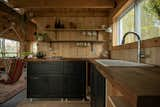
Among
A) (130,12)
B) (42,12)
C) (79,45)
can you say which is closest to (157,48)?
(130,12)

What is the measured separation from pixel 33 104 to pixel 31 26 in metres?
11.2

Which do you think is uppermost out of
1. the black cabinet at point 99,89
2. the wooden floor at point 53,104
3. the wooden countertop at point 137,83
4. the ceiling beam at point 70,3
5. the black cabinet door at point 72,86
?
the ceiling beam at point 70,3

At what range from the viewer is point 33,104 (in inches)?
176

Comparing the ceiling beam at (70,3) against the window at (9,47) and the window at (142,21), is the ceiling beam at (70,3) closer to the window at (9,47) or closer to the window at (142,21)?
the window at (142,21)

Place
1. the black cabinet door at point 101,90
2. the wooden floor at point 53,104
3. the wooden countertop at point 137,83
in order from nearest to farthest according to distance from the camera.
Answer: the wooden countertop at point 137,83 < the black cabinet door at point 101,90 < the wooden floor at point 53,104

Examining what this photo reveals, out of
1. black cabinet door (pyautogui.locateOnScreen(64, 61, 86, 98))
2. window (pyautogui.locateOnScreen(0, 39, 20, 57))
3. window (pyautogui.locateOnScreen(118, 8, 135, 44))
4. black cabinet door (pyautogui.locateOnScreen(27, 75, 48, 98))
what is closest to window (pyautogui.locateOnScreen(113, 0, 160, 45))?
window (pyautogui.locateOnScreen(118, 8, 135, 44))

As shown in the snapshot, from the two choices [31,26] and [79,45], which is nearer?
[79,45]

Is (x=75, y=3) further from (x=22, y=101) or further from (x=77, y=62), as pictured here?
(x=22, y=101)

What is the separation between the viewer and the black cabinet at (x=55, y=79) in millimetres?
4633

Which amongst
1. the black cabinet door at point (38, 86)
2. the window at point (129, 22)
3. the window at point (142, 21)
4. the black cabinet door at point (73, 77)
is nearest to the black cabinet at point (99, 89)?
the window at point (142, 21)

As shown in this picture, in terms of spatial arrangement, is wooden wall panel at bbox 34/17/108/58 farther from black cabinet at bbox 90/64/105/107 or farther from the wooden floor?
black cabinet at bbox 90/64/105/107

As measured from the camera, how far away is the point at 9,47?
1223 centimetres

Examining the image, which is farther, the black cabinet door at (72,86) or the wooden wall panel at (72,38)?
the wooden wall panel at (72,38)

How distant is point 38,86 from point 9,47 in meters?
8.34
